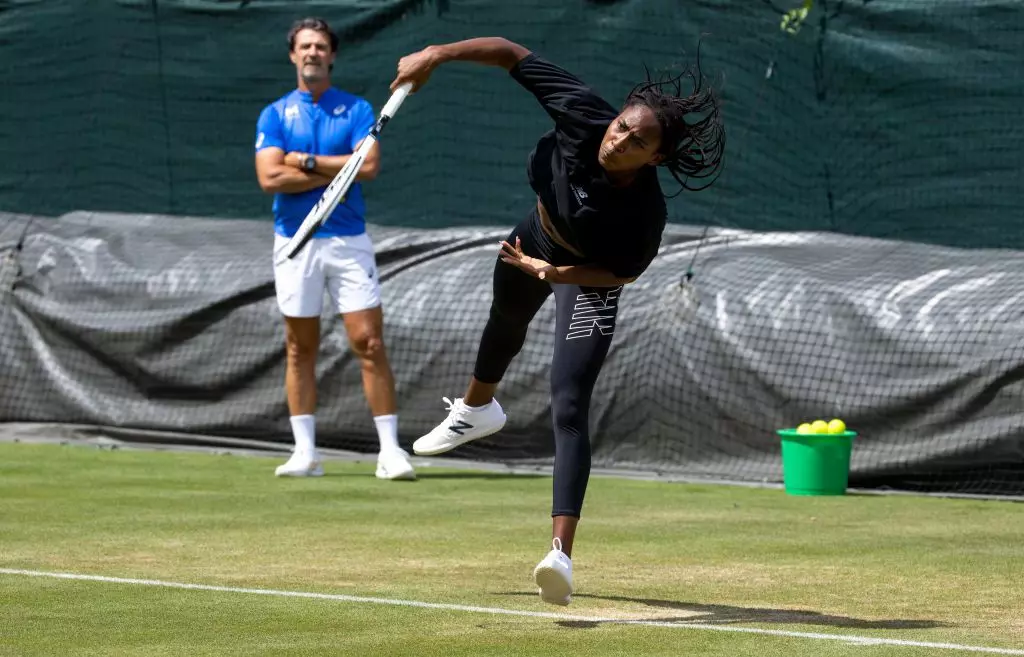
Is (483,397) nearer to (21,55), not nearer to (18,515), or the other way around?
(18,515)

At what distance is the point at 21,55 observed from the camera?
50.3 ft

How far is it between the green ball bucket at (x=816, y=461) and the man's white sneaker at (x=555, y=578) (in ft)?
14.7

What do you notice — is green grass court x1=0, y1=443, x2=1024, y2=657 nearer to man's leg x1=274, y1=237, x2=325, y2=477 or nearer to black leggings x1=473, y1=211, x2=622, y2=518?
man's leg x1=274, y1=237, x2=325, y2=477

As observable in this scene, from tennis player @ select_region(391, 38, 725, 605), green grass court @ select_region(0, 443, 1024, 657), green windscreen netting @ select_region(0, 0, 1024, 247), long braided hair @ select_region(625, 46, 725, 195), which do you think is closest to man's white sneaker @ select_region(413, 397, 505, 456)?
green grass court @ select_region(0, 443, 1024, 657)

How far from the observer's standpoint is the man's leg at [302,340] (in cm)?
1095

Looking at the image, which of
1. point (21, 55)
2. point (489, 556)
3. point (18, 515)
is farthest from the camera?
point (21, 55)

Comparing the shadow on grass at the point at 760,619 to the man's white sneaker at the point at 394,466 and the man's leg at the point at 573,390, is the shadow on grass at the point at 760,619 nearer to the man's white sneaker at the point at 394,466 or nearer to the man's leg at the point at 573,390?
the man's leg at the point at 573,390

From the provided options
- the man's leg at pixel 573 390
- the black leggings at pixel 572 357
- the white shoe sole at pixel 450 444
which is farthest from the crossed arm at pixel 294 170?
the man's leg at pixel 573 390

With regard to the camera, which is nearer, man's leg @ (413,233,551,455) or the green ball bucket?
man's leg @ (413,233,551,455)

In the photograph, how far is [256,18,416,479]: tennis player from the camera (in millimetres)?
10859

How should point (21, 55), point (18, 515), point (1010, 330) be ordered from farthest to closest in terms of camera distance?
point (21, 55) → point (1010, 330) → point (18, 515)

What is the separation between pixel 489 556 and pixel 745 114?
19.7 ft

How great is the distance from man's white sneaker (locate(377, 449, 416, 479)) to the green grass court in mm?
101

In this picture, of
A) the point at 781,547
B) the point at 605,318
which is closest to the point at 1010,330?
the point at 781,547
